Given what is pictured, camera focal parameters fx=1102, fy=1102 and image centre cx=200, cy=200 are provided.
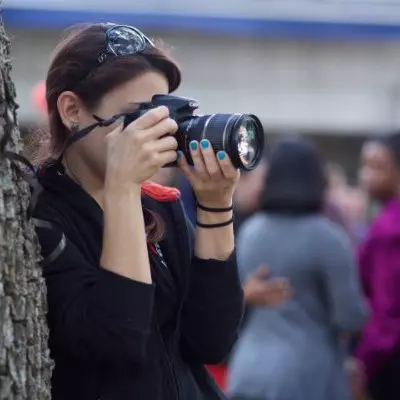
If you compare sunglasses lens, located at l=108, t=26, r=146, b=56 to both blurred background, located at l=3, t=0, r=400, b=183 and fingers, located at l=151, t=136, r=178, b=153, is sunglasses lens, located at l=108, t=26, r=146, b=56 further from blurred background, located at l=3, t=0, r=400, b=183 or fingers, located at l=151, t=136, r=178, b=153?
blurred background, located at l=3, t=0, r=400, b=183

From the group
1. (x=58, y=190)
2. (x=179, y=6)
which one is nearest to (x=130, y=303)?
(x=58, y=190)

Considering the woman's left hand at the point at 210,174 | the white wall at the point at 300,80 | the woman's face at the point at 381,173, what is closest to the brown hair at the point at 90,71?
the woman's left hand at the point at 210,174

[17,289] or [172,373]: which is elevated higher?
[17,289]

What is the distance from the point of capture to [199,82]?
38.4 feet

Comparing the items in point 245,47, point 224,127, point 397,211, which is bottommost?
point 245,47

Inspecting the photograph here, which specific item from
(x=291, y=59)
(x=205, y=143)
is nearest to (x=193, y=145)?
(x=205, y=143)

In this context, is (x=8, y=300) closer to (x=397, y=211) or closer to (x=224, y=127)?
(x=224, y=127)

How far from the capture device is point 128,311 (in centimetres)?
198

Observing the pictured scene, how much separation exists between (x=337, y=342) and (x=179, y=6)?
23.1 feet

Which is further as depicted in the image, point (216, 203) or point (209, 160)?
point (216, 203)

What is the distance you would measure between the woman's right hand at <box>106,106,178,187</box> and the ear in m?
0.17

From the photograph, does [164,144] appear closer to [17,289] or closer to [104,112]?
[104,112]

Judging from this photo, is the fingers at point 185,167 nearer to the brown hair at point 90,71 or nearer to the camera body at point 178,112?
the camera body at point 178,112

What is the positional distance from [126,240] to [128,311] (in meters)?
0.13
